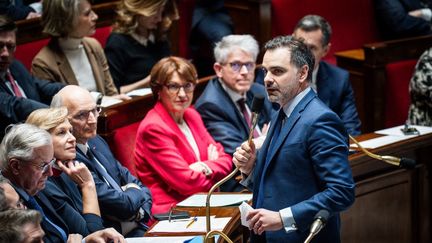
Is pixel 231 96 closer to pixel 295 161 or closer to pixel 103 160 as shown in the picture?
pixel 103 160

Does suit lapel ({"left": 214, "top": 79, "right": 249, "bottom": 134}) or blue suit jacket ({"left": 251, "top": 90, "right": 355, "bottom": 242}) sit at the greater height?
blue suit jacket ({"left": 251, "top": 90, "right": 355, "bottom": 242})

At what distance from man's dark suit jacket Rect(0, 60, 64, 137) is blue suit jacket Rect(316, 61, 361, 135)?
3.81ft

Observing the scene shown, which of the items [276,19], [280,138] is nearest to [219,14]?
[276,19]

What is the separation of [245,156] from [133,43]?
5.55 ft

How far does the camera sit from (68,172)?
96.8 inches

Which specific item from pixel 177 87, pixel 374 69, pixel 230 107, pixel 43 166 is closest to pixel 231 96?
pixel 230 107

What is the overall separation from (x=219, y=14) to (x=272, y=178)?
230 centimetres

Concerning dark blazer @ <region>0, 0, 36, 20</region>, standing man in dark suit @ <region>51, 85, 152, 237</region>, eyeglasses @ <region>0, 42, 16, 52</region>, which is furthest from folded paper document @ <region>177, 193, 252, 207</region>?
dark blazer @ <region>0, 0, 36, 20</region>

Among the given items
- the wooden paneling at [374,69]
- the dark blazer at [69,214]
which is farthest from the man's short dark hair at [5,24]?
the wooden paneling at [374,69]

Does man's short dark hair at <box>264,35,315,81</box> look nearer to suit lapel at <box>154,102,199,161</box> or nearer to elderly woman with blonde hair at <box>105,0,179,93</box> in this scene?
suit lapel at <box>154,102,199,161</box>

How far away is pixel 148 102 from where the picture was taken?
10.9 feet

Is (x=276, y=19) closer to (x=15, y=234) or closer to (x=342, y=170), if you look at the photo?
(x=342, y=170)

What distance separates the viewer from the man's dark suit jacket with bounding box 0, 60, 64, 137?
9.34 ft

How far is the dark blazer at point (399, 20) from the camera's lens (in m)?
4.59
